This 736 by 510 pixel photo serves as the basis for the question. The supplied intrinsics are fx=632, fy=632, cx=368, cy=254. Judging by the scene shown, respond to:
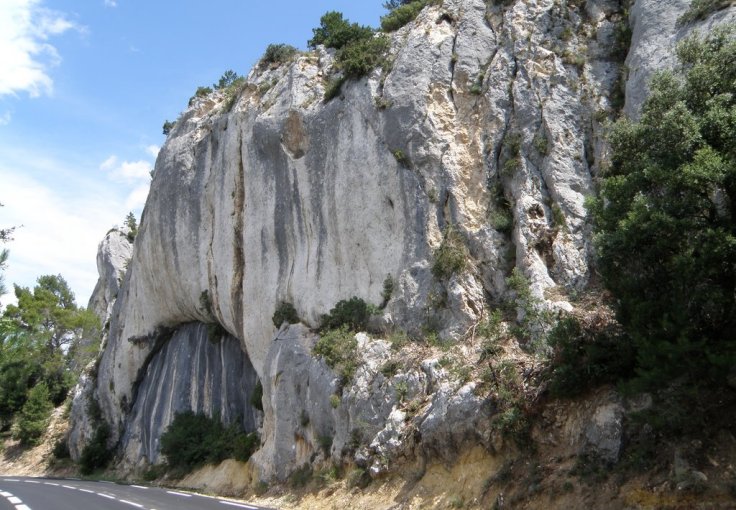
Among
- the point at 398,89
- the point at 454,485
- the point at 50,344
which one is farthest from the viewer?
the point at 50,344

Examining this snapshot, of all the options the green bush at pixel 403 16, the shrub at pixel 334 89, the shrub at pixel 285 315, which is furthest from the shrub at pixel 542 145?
the shrub at pixel 285 315

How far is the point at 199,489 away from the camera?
22.9 m

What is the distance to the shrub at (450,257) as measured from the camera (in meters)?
18.6

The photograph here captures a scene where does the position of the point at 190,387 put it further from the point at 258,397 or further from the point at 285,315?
the point at 285,315

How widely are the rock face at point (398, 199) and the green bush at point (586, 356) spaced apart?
42.0 inches

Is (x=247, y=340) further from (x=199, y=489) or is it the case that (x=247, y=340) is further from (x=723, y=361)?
(x=723, y=361)

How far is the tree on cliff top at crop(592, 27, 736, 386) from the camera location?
31.3ft

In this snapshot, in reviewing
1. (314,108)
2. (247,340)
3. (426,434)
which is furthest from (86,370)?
(426,434)

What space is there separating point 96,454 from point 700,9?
3385cm

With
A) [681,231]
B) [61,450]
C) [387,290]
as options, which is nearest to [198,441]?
[387,290]

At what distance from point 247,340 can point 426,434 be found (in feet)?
41.3

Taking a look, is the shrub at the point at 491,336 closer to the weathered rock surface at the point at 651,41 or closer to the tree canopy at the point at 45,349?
the weathered rock surface at the point at 651,41

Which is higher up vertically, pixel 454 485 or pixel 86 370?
pixel 86 370

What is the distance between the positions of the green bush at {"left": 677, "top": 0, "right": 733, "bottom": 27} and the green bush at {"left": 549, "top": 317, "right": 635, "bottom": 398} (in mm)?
9032
